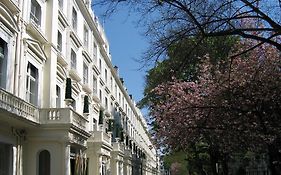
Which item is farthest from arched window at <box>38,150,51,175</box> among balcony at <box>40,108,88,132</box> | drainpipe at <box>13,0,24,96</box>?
drainpipe at <box>13,0,24,96</box>

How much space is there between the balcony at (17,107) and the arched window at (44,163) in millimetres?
2237

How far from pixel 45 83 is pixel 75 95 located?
6.21 m

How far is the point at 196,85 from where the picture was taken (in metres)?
26.8

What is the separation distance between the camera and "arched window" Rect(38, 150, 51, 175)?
2095 centimetres

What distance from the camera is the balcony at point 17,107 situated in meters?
15.5

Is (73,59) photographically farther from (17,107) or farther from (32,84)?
(17,107)

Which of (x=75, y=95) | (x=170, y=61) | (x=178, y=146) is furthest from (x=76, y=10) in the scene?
(x=170, y=61)

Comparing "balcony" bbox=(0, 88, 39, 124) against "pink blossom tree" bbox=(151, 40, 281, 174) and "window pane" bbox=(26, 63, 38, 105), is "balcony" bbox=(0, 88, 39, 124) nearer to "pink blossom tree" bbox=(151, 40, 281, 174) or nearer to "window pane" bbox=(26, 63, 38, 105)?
"window pane" bbox=(26, 63, 38, 105)

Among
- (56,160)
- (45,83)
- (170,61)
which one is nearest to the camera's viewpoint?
(170,61)

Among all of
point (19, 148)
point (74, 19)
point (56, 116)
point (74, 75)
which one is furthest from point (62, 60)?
point (19, 148)

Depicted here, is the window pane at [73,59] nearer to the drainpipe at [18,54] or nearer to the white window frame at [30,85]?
the white window frame at [30,85]

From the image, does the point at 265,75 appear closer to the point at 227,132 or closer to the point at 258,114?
the point at 258,114

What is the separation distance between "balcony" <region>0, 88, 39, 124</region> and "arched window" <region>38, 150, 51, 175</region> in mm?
2237

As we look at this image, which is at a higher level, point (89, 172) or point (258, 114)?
point (258, 114)
